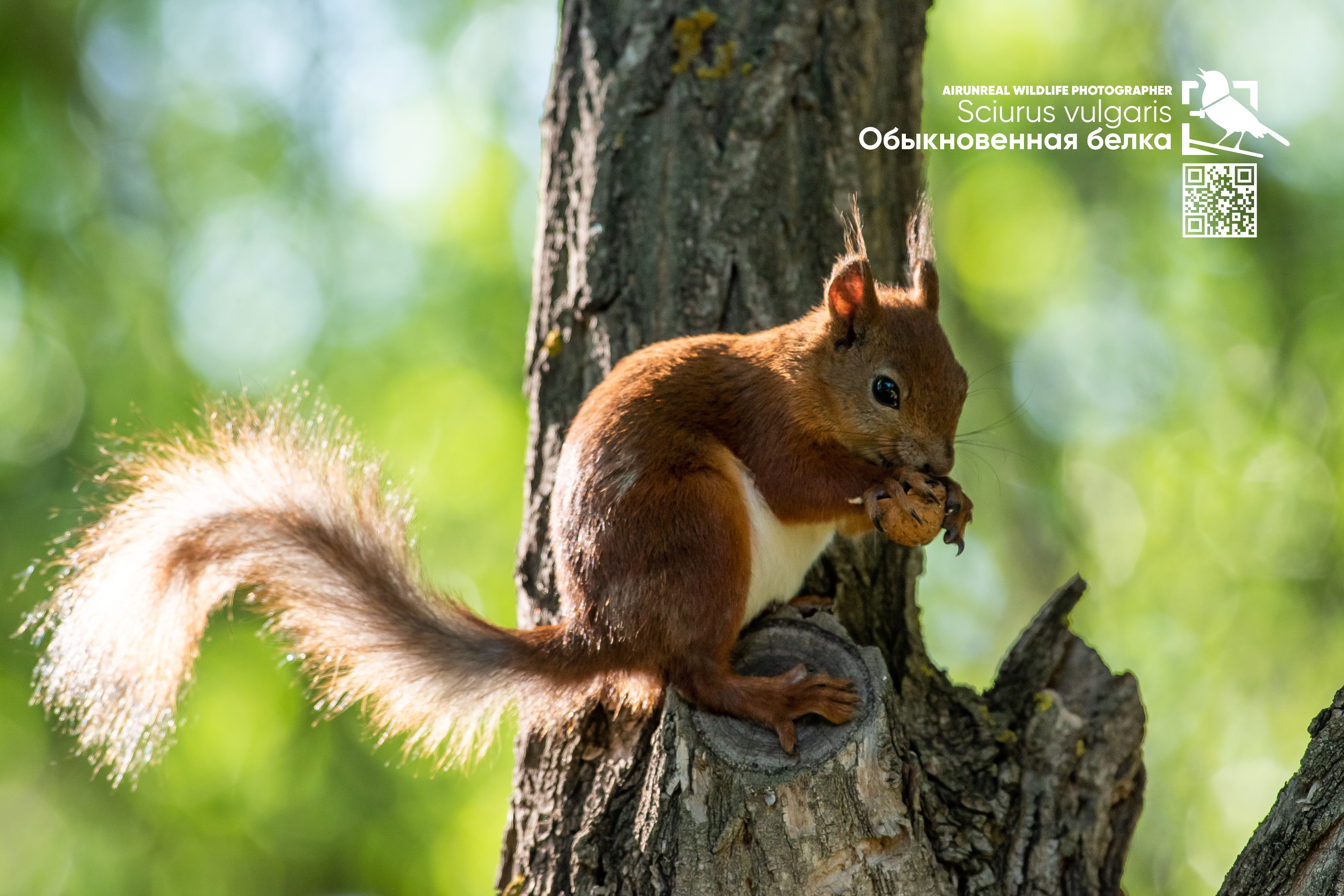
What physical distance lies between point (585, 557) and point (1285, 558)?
5546 mm

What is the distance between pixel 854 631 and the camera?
8.64 ft

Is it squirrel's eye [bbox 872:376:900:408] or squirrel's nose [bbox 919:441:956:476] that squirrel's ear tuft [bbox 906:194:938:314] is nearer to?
squirrel's eye [bbox 872:376:900:408]

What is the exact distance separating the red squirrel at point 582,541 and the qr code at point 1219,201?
370 cm

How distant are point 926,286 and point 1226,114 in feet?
12.0

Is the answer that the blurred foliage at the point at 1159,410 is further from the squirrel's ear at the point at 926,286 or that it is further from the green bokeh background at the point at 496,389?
the squirrel's ear at the point at 926,286

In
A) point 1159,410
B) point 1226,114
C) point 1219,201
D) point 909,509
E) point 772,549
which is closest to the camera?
point 909,509

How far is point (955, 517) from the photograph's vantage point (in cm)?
235

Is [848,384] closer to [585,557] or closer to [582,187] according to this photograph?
[585,557]

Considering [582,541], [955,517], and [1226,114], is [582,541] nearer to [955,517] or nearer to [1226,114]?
[955,517]

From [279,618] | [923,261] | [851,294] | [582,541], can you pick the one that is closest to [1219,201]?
[923,261]

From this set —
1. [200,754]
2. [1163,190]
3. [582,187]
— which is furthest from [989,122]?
[200,754]

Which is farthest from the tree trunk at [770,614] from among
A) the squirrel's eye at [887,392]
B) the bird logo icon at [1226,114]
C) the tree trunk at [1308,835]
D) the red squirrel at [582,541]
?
the bird logo icon at [1226,114]

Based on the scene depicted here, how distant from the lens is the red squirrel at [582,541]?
2.26 meters

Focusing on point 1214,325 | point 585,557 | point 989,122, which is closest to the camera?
point 585,557
